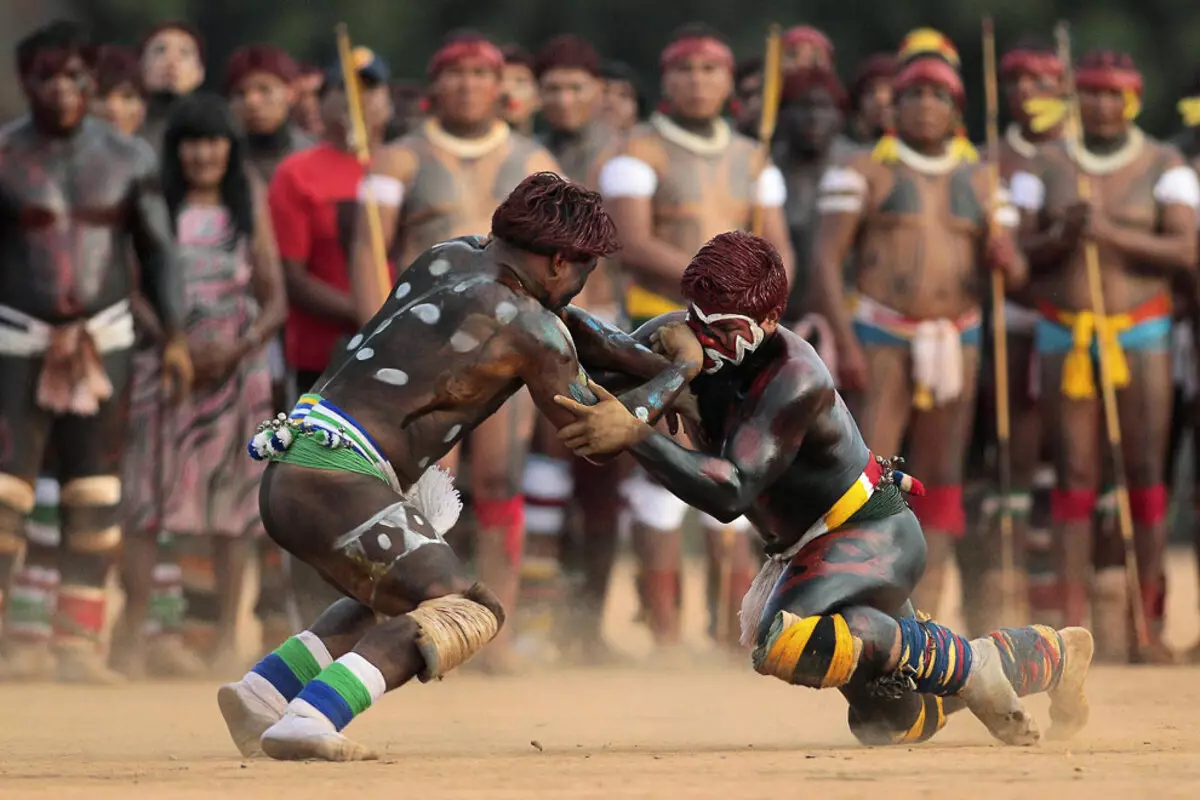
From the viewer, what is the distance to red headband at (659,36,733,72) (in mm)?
10383

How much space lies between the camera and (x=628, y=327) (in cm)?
1022

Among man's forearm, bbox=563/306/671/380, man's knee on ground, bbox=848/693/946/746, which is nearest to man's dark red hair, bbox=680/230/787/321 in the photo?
man's forearm, bbox=563/306/671/380

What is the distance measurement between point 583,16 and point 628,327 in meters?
10.8

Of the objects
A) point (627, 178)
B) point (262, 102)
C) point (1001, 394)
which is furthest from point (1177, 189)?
point (262, 102)

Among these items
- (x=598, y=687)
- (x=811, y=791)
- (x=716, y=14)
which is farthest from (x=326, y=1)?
(x=811, y=791)

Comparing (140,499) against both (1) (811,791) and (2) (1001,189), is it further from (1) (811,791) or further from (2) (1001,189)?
(1) (811,791)

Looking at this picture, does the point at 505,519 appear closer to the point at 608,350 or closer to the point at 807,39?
the point at 608,350

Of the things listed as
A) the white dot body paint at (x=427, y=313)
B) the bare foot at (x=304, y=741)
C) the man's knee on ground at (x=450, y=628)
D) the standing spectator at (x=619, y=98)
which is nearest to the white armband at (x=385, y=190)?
the standing spectator at (x=619, y=98)

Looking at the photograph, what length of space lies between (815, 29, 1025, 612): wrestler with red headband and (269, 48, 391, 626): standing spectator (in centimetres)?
194

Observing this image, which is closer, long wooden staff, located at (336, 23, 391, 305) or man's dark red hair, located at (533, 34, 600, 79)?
long wooden staff, located at (336, 23, 391, 305)

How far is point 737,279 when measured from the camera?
667 centimetres

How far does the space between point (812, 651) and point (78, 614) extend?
3.81 m

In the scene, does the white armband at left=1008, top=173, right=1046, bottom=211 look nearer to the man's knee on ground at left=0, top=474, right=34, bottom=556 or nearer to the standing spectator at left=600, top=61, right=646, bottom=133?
the standing spectator at left=600, top=61, right=646, bottom=133

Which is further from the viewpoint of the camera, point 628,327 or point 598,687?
point 628,327
